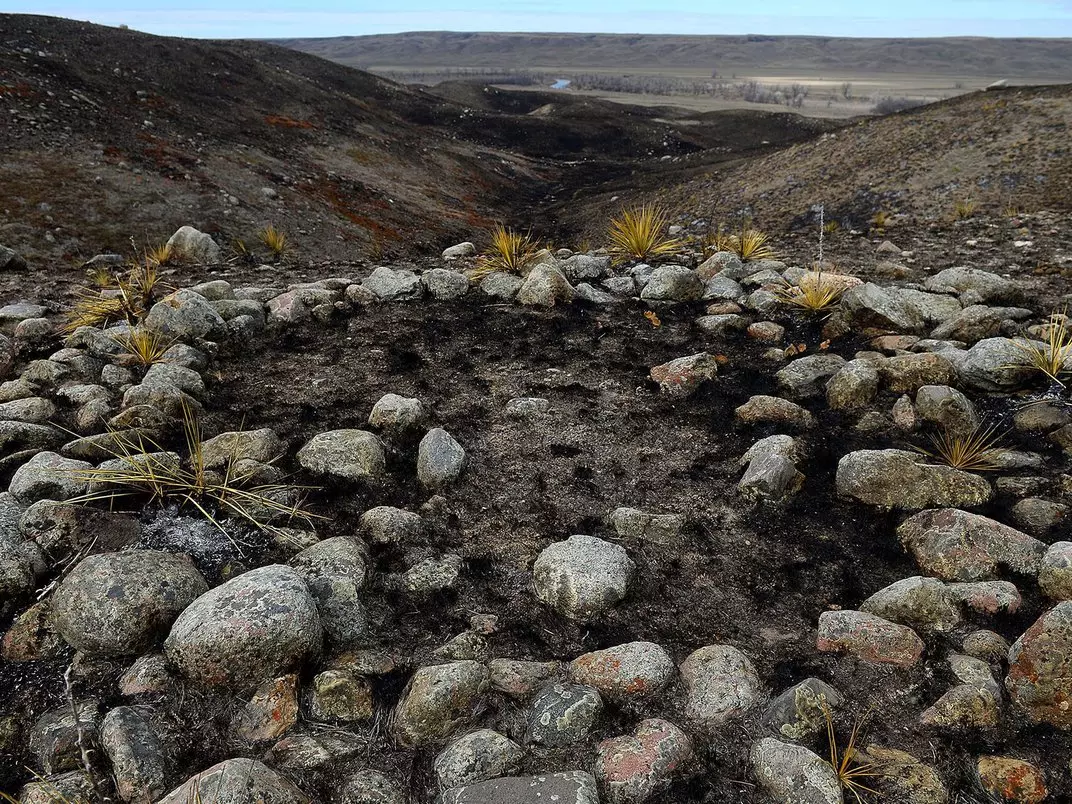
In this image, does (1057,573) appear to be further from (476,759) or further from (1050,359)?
(476,759)

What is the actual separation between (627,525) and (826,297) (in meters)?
3.38

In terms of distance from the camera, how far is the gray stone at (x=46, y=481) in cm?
311

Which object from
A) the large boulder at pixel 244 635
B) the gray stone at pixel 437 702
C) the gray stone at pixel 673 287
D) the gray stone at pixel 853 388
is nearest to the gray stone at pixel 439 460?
the large boulder at pixel 244 635

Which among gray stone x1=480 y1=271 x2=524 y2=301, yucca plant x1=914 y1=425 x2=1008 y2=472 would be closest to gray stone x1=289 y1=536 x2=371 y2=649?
yucca plant x1=914 y1=425 x2=1008 y2=472

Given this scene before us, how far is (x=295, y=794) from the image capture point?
6.49 ft

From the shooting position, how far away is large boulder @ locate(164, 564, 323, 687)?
90.5 inches

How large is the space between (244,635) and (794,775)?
1.83m

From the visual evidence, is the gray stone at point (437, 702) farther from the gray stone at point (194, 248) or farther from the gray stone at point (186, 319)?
the gray stone at point (194, 248)

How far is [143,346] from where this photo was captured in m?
4.67

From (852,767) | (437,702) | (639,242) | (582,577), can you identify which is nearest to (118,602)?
(437,702)

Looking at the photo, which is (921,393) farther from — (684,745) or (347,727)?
(347,727)

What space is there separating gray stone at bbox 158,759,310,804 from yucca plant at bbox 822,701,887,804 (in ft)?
5.21

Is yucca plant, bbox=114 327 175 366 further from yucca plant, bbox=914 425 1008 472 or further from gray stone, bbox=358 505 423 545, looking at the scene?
yucca plant, bbox=914 425 1008 472

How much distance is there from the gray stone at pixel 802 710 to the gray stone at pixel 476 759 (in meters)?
0.84
